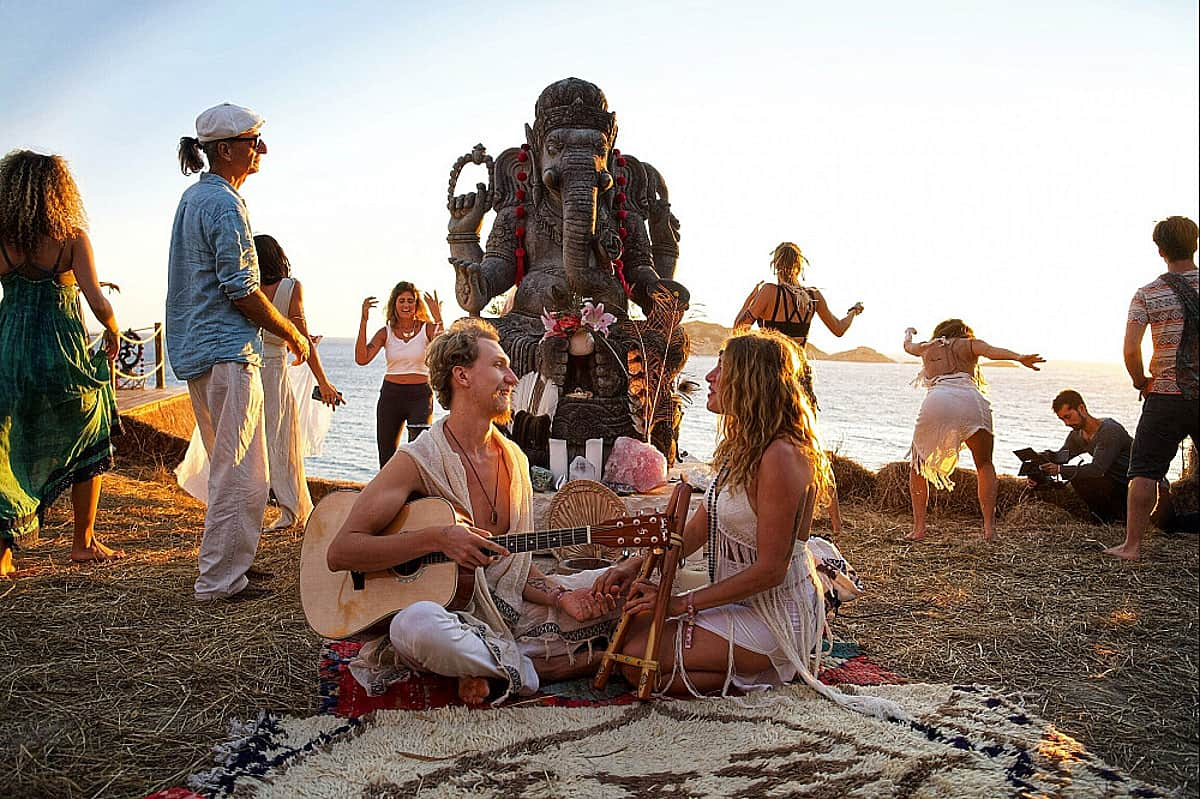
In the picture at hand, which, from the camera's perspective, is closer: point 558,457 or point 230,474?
point 230,474

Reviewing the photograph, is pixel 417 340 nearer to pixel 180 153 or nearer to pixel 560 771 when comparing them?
pixel 180 153

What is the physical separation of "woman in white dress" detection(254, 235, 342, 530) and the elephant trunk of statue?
2218mm

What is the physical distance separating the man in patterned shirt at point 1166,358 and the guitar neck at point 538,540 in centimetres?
449

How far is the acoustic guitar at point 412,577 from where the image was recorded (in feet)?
10.5

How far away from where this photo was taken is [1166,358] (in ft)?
19.3

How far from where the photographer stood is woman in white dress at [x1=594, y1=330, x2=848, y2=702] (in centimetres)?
320

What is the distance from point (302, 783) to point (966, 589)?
403cm

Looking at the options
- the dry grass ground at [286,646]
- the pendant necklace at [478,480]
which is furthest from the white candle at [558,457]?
the pendant necklace at [478,480]

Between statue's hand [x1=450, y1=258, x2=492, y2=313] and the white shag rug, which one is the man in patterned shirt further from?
statue's hand [x1=450, y1=258, x2=492, y2=313]

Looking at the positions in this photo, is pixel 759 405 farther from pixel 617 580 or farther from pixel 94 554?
pixel 94 554

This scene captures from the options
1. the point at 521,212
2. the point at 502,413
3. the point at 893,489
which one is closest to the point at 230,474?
the point at 502,413

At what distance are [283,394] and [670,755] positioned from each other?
14.3 ft

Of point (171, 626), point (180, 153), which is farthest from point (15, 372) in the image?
point (171, 626)

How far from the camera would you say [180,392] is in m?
12.6
